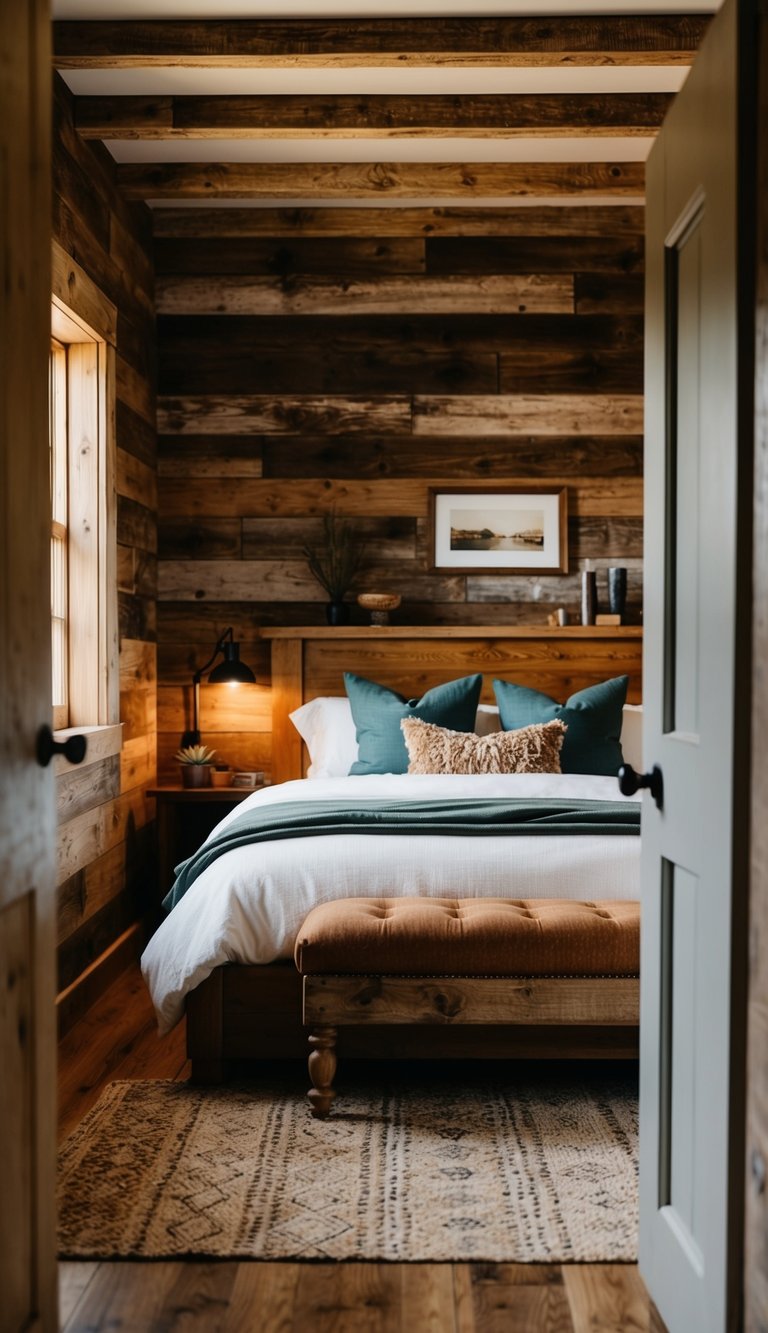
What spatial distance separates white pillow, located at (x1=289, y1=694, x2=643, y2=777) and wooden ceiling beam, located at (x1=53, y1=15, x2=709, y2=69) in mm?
2456

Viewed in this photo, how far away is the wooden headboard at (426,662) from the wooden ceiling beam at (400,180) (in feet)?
6.06

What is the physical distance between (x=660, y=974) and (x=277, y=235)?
4.27 metres

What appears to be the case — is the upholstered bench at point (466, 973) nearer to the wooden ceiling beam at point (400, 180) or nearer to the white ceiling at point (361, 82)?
the white ceiling at point (361, 82)

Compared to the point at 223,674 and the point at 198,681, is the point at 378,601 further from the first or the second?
the point at 198,681

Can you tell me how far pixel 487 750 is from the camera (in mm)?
4398

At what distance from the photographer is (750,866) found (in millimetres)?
1511

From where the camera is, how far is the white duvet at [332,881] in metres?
3.12

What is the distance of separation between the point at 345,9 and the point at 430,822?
8.21 feet

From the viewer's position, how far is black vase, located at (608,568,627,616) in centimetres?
521

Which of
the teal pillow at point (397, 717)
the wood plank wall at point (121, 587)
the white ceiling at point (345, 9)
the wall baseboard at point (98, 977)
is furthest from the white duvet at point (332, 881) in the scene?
the white ceiling at point (345, 9)

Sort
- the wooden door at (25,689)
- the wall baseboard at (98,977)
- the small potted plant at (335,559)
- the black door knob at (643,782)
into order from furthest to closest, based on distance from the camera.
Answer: the small potted plant at (335,559) < the wall baseboard at (98,977) < the black door knob at (643,782) < the wooden door at (25,689)

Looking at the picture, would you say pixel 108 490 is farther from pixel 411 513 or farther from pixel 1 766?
pixel 1 766

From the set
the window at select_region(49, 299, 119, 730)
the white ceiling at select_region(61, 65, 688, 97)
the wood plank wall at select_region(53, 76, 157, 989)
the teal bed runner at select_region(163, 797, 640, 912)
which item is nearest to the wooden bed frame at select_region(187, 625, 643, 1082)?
the wood plank wall at select_region(53, 76, 157, 989)

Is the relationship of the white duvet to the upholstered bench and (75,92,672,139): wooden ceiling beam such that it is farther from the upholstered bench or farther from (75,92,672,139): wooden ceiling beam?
(75,92,672,139): wooden ceiling beam
